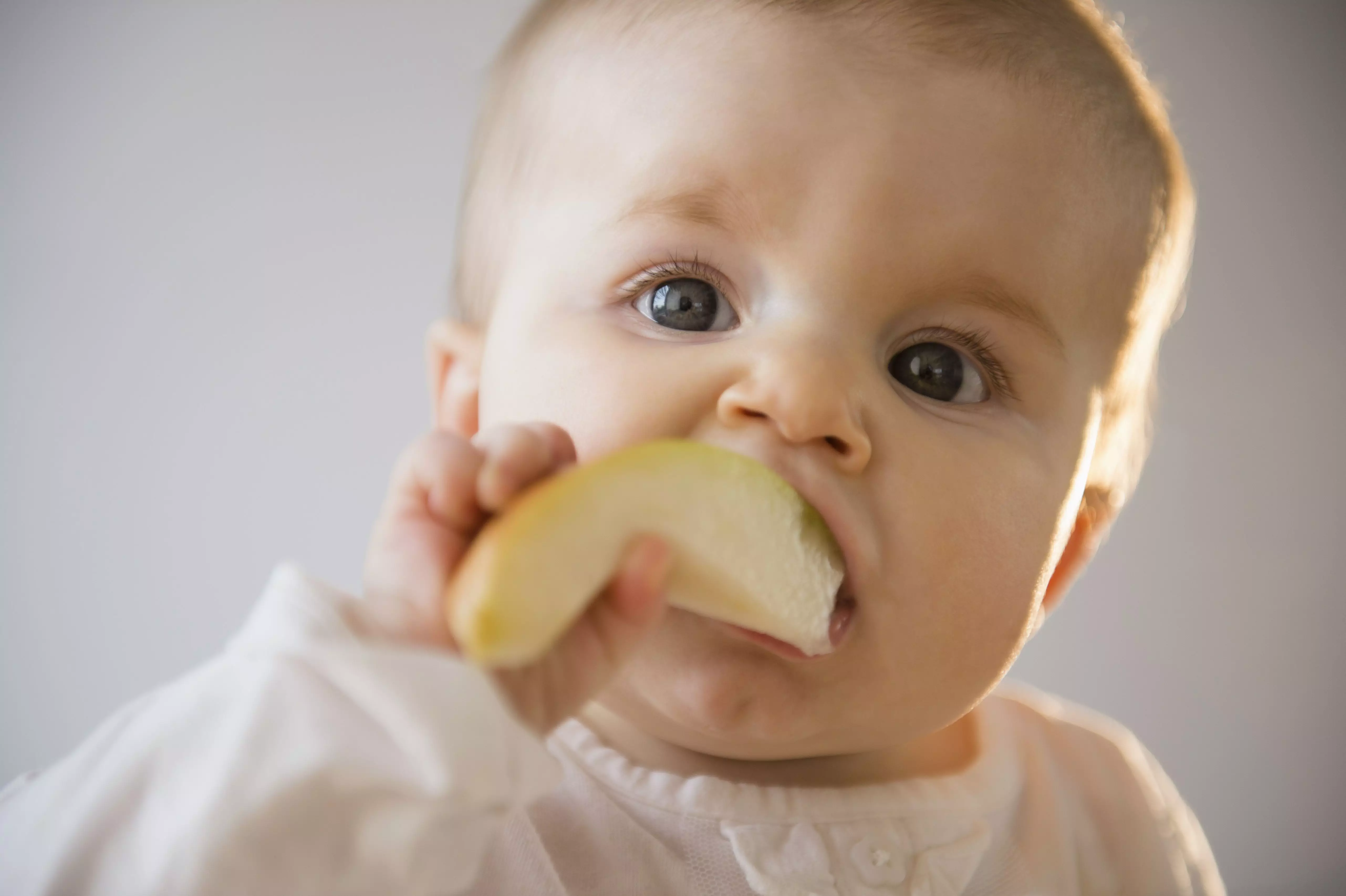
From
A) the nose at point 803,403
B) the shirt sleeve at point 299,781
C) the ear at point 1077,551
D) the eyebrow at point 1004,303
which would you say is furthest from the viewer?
the ear at point 1077,551

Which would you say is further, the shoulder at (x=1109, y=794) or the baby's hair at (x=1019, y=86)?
the shoulder at (x=1109, y=794)

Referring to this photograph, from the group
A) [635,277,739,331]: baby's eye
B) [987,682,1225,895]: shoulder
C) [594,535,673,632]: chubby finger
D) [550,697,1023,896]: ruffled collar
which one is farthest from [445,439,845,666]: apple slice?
[987,682,1225,895]: shoulder

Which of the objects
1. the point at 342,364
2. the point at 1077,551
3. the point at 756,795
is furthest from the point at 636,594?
the point at 342,364

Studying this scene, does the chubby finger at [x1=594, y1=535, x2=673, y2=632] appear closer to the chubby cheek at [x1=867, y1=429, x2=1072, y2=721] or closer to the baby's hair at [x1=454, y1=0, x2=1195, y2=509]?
the chubby cheek at [x1=867, y1=429, x2=1072, y2=721]

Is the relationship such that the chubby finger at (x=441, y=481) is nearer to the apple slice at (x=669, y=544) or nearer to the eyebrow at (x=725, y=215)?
the apple slice at (x=669, y=544)

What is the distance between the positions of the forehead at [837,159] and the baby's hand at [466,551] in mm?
226

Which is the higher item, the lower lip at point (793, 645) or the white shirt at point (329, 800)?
the lower lip at point (793, 645)

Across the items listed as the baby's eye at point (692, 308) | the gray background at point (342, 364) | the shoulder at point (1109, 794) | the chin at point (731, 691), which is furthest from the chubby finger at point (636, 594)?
the gray background at point (342, 364)

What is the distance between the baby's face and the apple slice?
1.9 inches

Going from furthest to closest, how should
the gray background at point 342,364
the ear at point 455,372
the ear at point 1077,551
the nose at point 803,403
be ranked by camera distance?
the gray background at point 342,364 → the ear at point 1077,551 → the ear at point 455,372 → the nose at point 803,403

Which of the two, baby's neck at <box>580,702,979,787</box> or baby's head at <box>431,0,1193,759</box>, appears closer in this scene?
baby's head at <box>431,0,1193,759</box>

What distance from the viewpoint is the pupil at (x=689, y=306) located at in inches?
26.2

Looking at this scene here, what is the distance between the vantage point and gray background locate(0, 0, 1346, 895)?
1174 mm

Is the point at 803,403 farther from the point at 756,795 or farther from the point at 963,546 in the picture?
the point at 756,795
